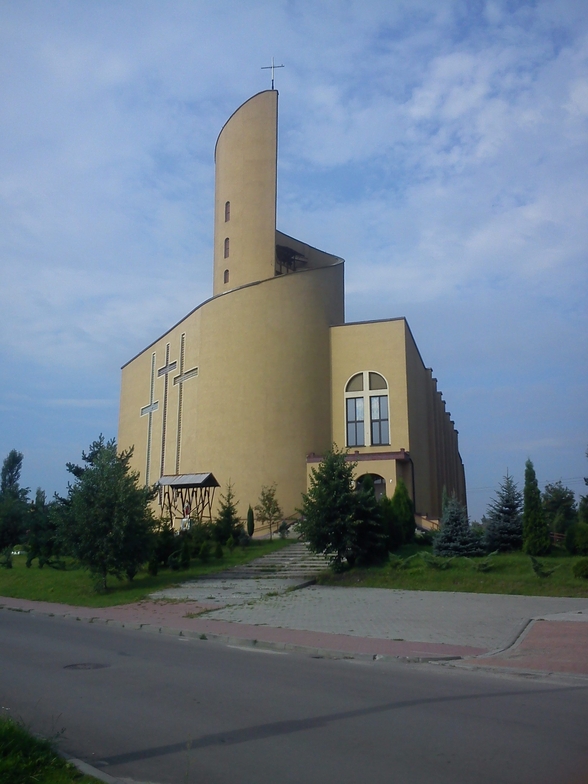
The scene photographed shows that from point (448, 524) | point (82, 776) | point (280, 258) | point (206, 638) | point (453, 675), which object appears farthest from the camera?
point (280, 258)

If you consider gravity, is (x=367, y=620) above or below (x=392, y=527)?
below

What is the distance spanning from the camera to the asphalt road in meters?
4.99

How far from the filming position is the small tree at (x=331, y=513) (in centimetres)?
2072

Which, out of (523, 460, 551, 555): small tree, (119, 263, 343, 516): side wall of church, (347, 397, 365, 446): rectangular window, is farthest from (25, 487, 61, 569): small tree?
(523, 460, 551, 555): small tree

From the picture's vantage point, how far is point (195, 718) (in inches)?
250

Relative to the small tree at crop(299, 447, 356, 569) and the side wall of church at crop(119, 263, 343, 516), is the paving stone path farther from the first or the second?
the side wall of church at crop(119, 263, 343, 516)

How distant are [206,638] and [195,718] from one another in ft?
21.6

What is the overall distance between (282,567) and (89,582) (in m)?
6.35

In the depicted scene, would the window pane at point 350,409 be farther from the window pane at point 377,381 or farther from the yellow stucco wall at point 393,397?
the window pane at point 377,381

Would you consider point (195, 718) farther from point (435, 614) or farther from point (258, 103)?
point (258, 103)

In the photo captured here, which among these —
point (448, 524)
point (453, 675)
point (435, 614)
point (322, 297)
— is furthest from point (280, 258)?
point (453, 675)

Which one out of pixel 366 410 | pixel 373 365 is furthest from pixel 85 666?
pixel 373 365

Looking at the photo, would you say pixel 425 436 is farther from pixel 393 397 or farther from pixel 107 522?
pixel 107 522

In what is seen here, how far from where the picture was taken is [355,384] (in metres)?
38.9
